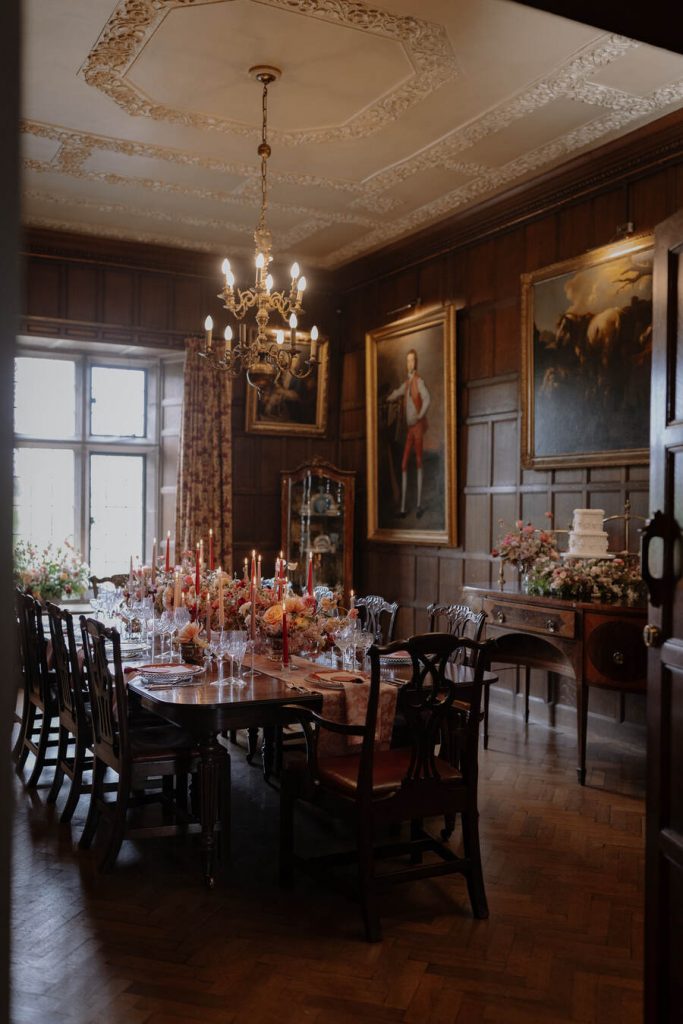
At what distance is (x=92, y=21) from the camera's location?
4.74 metres

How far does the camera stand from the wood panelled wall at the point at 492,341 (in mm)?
6062

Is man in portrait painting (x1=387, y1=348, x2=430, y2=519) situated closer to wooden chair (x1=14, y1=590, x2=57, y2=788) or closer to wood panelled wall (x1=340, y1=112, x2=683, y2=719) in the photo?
wood panelled wall (x1=340, y1=112, x2=683, y2=719)

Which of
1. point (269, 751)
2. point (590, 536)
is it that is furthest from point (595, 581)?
point (269, 751)

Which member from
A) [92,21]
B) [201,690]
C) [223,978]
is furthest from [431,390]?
[223,978]

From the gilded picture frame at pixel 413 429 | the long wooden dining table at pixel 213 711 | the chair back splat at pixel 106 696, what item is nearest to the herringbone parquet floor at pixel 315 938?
the long wooden dining table at pixel 213 711

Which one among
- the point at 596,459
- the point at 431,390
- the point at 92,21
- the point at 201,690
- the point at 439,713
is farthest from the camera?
the point at 431,390

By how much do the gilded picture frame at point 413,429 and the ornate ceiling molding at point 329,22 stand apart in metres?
2.13

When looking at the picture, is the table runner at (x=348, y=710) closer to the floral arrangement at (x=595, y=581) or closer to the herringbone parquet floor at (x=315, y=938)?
the herringbone parquet floor at (x=315, y=938)

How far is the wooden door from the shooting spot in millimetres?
2471

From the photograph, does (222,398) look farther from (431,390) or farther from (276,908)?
(276,908)

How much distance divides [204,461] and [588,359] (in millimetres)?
4029

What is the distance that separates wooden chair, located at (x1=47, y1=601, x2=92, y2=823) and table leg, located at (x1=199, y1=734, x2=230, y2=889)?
0.95m

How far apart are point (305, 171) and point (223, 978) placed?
5637mm

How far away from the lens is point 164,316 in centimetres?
871
